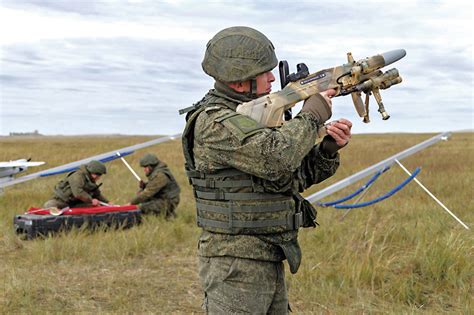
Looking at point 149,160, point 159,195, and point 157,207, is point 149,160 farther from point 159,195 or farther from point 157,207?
point 157,207

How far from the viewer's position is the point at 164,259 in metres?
6.68

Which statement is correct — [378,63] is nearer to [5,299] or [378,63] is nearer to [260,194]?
[260,194]

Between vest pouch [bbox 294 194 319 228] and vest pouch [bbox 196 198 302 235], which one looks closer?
vest pouch [bbox 196 198 302 235]

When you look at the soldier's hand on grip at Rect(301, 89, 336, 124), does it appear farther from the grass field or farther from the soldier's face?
the grass field

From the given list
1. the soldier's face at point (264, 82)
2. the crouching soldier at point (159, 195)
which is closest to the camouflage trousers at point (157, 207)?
the crouching soldier at point (159, 195)

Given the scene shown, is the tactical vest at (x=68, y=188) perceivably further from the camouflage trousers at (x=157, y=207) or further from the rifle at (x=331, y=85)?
the rifle at (x=331, y=85)

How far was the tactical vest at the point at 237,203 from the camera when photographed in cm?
263

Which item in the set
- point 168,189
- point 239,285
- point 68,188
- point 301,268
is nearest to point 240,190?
point 239,285

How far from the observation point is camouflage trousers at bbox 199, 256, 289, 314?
262 centimetres

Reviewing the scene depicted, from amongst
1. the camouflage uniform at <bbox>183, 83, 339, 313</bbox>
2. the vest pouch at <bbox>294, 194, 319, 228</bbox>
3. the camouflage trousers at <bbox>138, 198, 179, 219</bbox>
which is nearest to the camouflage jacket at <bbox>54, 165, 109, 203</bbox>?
the camouflage trousers at <bbox>138, 198, 179, 219</bbox>

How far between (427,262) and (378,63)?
309 cm

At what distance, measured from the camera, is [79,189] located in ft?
29.8

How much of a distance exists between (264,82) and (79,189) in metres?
6.97

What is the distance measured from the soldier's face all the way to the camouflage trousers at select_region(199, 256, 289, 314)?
0.84 metres
